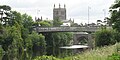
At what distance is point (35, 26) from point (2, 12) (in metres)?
24.0

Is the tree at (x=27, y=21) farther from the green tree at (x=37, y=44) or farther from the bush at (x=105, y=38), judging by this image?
the bush at (x=105, y=38)

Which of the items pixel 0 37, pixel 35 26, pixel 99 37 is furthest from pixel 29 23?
pixel 99 37

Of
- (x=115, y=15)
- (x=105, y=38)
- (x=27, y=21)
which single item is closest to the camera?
(x=115, y=15)

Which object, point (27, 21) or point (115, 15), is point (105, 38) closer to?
point (115, 15)

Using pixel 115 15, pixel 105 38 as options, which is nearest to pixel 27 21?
pixel 105 38

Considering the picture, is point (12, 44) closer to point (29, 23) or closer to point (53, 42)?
point (29, 23)

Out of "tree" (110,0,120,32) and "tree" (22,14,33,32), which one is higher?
"tree" (110,0,120,32)

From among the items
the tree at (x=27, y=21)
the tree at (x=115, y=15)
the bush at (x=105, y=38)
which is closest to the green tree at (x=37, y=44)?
the tree at (x=27, y=21)

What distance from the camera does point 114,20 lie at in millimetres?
37844

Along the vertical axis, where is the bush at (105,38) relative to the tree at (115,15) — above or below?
below

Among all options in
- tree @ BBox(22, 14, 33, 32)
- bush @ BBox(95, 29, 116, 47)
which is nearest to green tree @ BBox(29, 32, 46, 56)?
tree @ BBox(22, 14, 33, 32)

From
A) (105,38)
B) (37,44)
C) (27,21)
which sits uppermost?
(27,21)

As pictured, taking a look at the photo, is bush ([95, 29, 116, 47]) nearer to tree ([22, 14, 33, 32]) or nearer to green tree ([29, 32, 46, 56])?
green tree ([29, 32, 46, 56])

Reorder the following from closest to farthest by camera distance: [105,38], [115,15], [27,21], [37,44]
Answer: [115,15] < [105,38] < [37,44] < [27,21]
